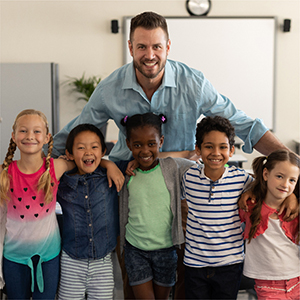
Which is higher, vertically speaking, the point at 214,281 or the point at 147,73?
the point at 147,73

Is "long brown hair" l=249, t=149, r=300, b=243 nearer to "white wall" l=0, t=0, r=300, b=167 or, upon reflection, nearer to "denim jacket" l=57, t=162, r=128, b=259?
"denim jacket" l=57, t=162, r=128, b=259

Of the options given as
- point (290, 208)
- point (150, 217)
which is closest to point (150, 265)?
point (150, 217)

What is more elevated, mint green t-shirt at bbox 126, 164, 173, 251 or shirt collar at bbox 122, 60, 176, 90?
shirt collar at bbox 122, 60, 176, 90

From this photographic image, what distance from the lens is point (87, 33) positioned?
16.6 ft

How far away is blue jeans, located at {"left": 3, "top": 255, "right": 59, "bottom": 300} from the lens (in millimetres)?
1543

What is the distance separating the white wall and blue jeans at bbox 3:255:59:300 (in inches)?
152

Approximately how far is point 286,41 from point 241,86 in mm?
919

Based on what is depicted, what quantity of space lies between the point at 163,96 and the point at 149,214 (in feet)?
1.99

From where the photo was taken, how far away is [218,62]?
5.09m

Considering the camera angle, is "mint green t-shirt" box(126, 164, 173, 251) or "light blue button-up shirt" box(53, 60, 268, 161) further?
"light blue button-up shirt" box(53, 60, 268, 161)

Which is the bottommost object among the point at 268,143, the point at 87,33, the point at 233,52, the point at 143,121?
the point at 268,143

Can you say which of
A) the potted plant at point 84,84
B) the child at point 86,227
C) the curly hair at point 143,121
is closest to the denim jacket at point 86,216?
the child at point 86,227

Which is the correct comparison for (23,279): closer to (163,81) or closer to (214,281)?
(214,281)

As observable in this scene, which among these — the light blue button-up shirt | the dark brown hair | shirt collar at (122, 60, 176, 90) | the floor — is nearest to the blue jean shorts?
the floor
